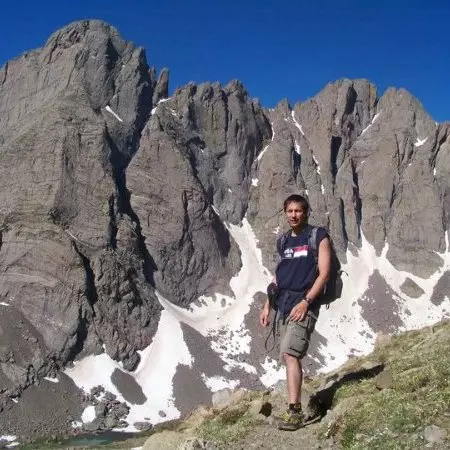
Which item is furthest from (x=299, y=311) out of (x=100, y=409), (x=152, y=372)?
(x=152, y=372)

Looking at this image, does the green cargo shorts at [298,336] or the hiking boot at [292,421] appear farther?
the green cargo shorts at [298,336]

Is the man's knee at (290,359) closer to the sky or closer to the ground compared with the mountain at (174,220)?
closer to the ground

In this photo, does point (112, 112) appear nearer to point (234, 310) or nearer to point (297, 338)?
point (234, 310)

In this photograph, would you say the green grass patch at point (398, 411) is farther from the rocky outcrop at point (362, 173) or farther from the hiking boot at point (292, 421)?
the rocky outcrop at point (362, 173)

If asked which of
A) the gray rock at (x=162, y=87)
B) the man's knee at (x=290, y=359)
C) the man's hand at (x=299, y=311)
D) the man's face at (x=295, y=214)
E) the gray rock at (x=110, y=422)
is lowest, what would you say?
the gray rock at (x=110, y=422)

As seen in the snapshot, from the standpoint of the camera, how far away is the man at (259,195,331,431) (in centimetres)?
956

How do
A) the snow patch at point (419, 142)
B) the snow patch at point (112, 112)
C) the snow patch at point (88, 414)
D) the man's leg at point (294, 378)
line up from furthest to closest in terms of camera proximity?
the snow patch at point (419, 142), the snow patch at point (112, 112), the snow patch at point (88, 414), the man's leg at point (294, 378)

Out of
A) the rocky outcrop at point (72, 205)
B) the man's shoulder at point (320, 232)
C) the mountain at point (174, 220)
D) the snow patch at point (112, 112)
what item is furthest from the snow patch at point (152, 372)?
the man's shoulder at point (320, 232)

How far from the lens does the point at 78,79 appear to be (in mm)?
121250

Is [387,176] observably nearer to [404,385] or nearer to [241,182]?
[241,182]

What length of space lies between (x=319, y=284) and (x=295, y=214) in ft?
4.92

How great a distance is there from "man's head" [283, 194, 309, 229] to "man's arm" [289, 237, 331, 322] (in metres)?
0.78

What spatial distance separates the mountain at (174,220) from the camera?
93.3 m

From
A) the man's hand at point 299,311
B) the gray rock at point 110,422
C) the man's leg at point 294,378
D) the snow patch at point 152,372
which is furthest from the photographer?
the snow patch at point 152,372
